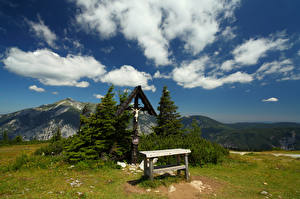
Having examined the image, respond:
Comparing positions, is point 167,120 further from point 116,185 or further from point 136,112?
point 116,185

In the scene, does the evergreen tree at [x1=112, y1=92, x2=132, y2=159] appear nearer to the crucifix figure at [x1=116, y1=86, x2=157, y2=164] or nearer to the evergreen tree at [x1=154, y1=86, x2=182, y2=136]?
the crucifix figure at [x1=116, y1=86, x2=157, y2=164]

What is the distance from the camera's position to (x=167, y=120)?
25.5m

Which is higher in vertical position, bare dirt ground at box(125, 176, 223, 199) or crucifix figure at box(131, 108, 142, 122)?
crucifix figure at box(131, 108, 142, 122)

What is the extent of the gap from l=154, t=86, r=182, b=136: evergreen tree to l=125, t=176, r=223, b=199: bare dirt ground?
17.8 metres

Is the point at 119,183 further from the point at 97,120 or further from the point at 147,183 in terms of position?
A: the point at 97,120

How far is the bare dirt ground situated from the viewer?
602 centimetres

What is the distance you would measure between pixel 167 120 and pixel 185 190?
19.2m

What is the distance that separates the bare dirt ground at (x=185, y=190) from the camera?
237 inches

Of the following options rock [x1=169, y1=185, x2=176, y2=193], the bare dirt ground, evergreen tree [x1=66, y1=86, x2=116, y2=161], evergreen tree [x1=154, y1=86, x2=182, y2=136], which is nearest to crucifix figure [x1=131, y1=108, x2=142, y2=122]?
evergreen tree [x1=66, y1=86, x2=116, y2=161]

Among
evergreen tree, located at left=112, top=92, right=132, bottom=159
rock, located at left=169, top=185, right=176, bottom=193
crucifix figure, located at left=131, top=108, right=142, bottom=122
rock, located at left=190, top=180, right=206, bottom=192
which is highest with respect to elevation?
→ crucifix figure, located at left=131, top=108, right=142, bottom=122

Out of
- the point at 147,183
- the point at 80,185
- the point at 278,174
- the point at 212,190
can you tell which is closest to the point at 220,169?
the point at 278,174

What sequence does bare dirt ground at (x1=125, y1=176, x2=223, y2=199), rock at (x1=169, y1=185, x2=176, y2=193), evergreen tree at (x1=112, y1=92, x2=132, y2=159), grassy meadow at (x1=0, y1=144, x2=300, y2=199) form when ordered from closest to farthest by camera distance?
grassy meadow at (x1=0, y1=144, x2=300, y2=199), bare dirt ground at (x1=125, y1=176, x2=223, y2=199), rock at (x1=169, y1=185, x2=176, y2=193), evergreen tree at (x1=112, y1=92, x2=132, y2=159)

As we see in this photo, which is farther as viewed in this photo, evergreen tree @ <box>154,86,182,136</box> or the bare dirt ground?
evergreen tree @ <box>154,86,182,136</box>

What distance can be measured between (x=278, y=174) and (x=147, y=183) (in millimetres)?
9939
